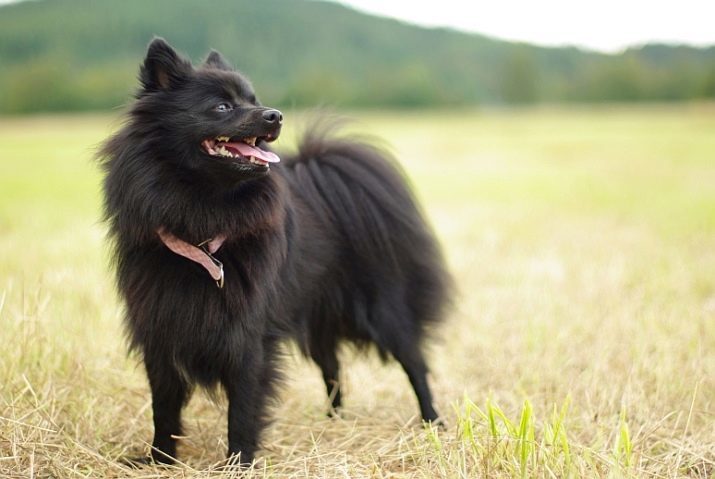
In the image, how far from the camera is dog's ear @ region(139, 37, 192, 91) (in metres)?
3.29

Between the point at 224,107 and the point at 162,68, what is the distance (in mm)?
352

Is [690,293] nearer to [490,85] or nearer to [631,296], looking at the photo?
[631,296]

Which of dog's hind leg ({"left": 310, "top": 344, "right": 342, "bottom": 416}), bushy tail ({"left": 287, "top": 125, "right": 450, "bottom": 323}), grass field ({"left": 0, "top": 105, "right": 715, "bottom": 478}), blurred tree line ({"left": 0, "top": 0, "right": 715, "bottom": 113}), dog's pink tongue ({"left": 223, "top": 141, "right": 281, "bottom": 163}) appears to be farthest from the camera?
blurred tree line ({"left": 0, "top": 0, "right": 715, "bottom": 113})

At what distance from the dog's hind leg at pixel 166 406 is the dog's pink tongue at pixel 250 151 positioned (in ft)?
3.60

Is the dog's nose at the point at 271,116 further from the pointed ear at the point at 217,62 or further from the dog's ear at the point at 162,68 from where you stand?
the pointed ear at the point at 217,62

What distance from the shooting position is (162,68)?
3348 millimetres

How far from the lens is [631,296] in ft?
21.4

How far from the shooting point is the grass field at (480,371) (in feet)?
10.3

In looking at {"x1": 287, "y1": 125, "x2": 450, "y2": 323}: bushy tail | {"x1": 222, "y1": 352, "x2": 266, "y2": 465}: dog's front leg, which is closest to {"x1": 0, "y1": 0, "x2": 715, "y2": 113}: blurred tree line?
{"x1": 287, "y1": 125, "x2": 450, "y2": 323}: bushy tail

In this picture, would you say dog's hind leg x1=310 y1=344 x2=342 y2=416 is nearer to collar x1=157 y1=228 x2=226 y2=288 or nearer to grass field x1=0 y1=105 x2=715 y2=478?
grass field x1=0 y1=105 x2=715 y2=478

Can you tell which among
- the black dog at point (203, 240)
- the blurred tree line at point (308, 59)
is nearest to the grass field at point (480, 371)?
the black dog at point (203, 240)

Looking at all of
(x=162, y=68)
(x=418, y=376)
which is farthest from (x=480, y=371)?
(x=162, y=68)

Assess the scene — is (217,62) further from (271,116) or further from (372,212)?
(372,212)

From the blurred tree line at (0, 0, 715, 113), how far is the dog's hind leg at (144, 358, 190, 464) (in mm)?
31727
